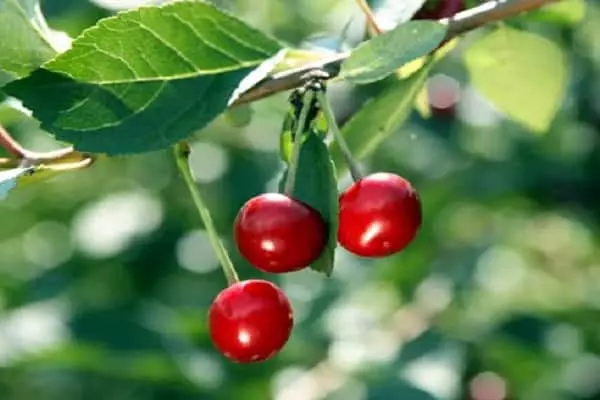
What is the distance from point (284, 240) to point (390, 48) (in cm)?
27

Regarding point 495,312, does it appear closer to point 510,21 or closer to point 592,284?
point 592,284

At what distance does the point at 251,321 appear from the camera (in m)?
1.78

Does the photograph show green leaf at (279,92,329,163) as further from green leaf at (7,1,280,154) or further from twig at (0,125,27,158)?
twig at (0,125,27,158)

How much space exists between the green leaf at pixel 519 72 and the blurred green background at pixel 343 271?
0.24ft

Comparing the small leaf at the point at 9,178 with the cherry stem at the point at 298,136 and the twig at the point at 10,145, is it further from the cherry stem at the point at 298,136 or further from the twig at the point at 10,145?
the cherry stem at the point at 298,136

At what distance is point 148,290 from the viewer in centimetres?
404

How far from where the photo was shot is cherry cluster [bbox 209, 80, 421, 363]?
1.72m

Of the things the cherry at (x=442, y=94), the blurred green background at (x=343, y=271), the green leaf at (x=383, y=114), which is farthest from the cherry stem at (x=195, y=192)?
the cherry at (x=442, y=94)

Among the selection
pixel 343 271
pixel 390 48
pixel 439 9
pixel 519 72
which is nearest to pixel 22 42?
pixel 390 48

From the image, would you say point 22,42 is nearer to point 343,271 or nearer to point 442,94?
point 343,271

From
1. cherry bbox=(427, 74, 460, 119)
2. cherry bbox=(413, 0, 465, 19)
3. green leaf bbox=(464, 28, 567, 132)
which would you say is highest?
cherry bbox=(413, 0, 465, 19)

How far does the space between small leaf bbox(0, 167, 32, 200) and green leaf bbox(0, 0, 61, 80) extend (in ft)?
0.52

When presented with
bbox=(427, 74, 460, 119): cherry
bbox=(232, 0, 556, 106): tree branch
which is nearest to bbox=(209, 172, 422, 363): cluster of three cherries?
bbox=(232, 0, 556, 106): tree branch

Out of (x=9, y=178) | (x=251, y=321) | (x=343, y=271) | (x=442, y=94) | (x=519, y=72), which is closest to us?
(x=9, y=178)
